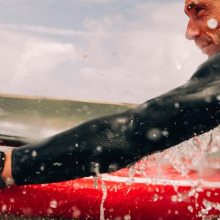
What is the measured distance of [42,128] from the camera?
732 cm

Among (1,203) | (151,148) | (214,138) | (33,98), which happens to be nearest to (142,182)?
(214,138)

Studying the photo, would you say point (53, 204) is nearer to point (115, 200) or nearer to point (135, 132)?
point (115, 200)

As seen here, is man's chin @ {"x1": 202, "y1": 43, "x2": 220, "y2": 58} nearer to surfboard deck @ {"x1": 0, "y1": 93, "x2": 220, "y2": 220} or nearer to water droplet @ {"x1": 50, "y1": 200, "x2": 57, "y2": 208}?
surfboard deck @ {"x1": 0, "y1": 93, "x2": 220, "y2": 220}

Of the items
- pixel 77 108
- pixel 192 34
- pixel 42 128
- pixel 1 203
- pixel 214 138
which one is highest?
pixel 77 108

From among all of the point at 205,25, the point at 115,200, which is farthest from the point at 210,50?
the point at 115,200

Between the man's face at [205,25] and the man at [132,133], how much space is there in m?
0.82

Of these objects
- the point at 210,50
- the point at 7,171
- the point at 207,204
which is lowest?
the point at 207,204

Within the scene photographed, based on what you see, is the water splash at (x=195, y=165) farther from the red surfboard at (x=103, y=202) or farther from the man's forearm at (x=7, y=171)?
the man's forearm at (x=7, y=171)

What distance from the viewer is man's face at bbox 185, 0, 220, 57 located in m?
1.73

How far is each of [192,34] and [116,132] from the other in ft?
3.74

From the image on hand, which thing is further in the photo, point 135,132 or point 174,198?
point 174,198

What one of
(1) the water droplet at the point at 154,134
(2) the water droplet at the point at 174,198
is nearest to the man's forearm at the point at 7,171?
(1) the water droplet at the point at 154,134

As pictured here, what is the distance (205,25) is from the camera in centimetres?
178

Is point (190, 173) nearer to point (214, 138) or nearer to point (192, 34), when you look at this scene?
point (214, 138)
